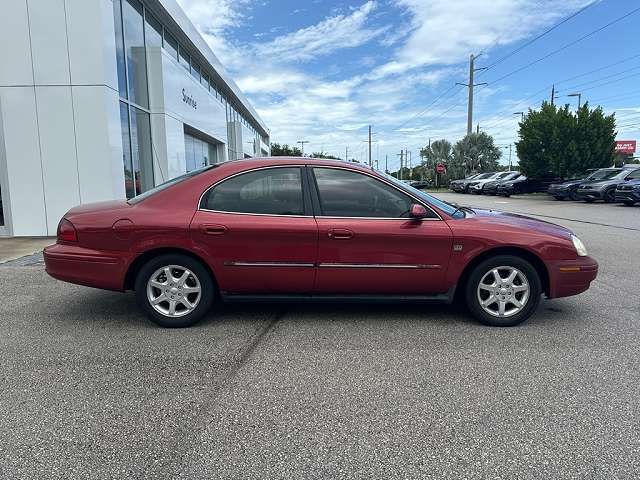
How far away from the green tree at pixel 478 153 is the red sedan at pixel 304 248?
4257cm

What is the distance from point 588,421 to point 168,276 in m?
3.39

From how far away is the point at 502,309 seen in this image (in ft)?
14.1

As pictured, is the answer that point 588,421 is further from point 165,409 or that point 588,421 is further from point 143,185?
point 143,185

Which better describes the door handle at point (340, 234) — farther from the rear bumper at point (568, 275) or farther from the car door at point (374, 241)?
the rear bumper at point (568, 275)

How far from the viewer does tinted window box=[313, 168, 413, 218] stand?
427 centimetres

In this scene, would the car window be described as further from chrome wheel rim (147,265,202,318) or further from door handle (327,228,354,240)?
chrome wheel rim (147,265,202,318)

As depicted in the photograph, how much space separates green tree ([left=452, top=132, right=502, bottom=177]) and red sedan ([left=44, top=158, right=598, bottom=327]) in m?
42.6

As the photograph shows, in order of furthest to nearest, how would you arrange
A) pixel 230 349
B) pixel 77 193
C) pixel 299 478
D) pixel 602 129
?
pixel 602 129 → pixel 77 193 → pixel 230 349 → pixel 299 478

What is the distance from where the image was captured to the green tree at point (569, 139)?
26.1m

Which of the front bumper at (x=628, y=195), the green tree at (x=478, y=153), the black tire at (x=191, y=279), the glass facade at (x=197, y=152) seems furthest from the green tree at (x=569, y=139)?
the black tire at (x=191, y=279)

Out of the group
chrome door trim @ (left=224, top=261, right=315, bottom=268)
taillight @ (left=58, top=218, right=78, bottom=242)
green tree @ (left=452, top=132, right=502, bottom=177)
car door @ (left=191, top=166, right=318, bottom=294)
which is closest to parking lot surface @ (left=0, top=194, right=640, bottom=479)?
car door @ (left=191, top=166, right=318, bottom=294)

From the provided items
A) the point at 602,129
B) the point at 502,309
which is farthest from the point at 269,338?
the point at 602,129

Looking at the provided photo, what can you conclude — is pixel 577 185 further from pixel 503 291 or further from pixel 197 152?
pixel 503 291

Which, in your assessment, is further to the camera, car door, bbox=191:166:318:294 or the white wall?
the white wall
